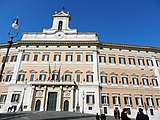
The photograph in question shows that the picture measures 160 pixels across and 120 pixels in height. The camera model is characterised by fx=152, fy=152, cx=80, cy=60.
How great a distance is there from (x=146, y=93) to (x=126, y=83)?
11.8 ft

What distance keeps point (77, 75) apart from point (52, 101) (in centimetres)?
590

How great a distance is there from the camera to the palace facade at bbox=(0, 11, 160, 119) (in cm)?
2377

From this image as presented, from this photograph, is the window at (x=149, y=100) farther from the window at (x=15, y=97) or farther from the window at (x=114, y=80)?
the window at (x=15, y=97)

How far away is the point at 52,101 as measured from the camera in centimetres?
2345

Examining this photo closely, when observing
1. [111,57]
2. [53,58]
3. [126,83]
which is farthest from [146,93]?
[53,58]

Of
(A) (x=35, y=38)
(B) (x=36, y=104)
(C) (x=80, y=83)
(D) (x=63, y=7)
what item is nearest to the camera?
(B) (x=36, y=104)

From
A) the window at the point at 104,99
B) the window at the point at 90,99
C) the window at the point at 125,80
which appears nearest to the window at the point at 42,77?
the window at the point at 90,99

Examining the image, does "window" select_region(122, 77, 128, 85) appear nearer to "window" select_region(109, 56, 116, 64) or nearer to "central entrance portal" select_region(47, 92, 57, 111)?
"window" select_region(109, 56, 116, 64)

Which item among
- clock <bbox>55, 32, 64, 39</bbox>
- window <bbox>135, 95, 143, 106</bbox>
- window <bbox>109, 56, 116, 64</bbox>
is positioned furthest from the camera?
clock <bbox>55, 32, 64, 39</bbox>

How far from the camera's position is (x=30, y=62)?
89.9 ft

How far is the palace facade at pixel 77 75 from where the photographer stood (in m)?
23.8

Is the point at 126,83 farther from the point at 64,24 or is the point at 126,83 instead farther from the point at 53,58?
the point at 64,24

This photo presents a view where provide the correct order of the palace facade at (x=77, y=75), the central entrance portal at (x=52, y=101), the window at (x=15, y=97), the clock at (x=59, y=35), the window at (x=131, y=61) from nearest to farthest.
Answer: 1. the central entrance portal at (x=52, y=101)
2. the palace facade at (x=77, y=75)
3. the window at (x=15, y=97)
4. the window at (x=131, y=61)
5. the clock at (x=59, y=35)

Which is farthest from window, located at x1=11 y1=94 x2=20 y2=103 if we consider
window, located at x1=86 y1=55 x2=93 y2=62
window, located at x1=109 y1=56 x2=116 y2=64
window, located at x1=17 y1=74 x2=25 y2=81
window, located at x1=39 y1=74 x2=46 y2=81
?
→ window, located at x1=109 y1=56 x2=116 y2=64
